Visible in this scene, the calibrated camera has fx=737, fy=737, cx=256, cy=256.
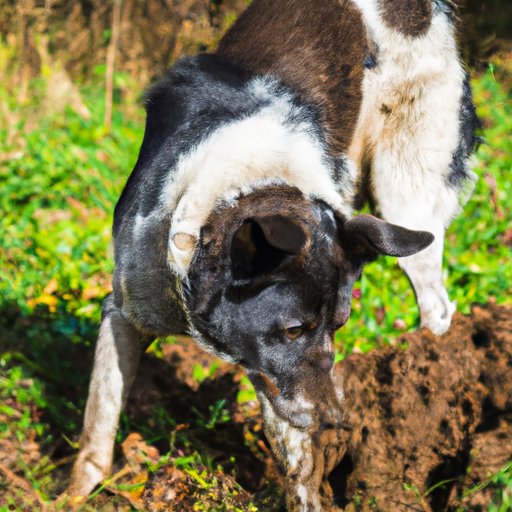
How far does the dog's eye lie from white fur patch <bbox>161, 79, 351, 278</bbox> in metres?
0.46

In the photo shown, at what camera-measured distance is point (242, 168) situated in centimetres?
294

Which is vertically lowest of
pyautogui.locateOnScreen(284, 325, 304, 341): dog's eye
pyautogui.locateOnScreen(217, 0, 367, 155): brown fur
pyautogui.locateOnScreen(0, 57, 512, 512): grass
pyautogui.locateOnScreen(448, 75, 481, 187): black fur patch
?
pyautogui.locateOnScreen(0, 57, 512, 512): grass

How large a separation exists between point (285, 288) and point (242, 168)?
53 centimetres

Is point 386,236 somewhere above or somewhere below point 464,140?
above

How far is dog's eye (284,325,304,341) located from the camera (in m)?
2.85

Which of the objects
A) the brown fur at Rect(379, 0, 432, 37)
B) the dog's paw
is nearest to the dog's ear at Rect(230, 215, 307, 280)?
the dog's paw

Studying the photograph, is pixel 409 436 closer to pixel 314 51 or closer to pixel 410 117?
pixel 410 117

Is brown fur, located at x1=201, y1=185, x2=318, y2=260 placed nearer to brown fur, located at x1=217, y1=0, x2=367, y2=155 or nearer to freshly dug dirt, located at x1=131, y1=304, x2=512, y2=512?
brown fur, located at x1=217, y1=0, x2=367, y2=155

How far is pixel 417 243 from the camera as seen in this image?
2707mm

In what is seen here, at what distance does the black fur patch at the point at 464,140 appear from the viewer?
12.6 feet

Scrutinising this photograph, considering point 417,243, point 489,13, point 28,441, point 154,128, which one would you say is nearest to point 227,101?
point 154,128

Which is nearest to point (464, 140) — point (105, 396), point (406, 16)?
point (406, 16)

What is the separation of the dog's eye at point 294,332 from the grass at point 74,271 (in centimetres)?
78

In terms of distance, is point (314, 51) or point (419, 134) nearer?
point (314, 51)
